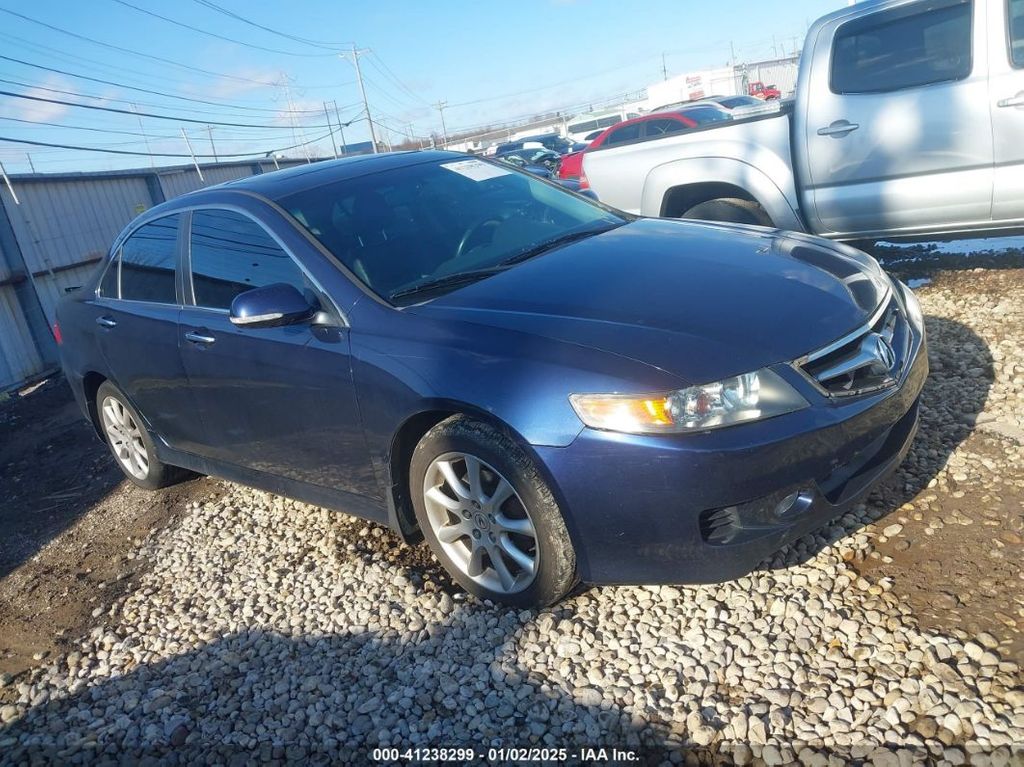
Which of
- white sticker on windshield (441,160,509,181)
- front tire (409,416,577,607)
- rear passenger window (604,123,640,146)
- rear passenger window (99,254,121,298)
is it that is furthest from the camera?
rear passenger window (604,123,640,146)

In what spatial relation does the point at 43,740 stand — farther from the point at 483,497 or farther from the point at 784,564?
the point at 784,564

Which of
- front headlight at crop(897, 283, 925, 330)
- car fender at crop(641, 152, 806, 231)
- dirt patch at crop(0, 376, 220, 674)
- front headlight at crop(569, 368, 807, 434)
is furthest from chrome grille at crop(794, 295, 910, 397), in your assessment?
dirt patch at crop(0, 376, 220, 674)

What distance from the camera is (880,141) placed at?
529 cm

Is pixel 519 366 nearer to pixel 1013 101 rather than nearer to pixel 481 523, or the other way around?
pixel 481 523

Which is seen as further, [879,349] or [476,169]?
[476,169]

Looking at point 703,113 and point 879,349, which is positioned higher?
point 703,113

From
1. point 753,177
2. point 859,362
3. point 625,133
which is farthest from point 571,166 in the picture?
point 859,362

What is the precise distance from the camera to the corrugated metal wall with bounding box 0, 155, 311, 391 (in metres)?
9.77

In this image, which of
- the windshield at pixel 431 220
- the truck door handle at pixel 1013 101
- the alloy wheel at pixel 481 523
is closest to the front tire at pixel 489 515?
the alloy wheel at pixel 481 523

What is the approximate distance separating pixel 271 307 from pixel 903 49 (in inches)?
177

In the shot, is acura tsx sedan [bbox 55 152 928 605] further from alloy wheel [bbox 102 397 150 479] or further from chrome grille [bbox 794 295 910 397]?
alloy wheel [bbox 102 397 150 479]

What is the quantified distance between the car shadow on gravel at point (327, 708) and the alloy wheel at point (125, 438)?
185 cm

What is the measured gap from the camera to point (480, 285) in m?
3.21

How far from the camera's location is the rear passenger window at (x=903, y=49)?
5051mm
